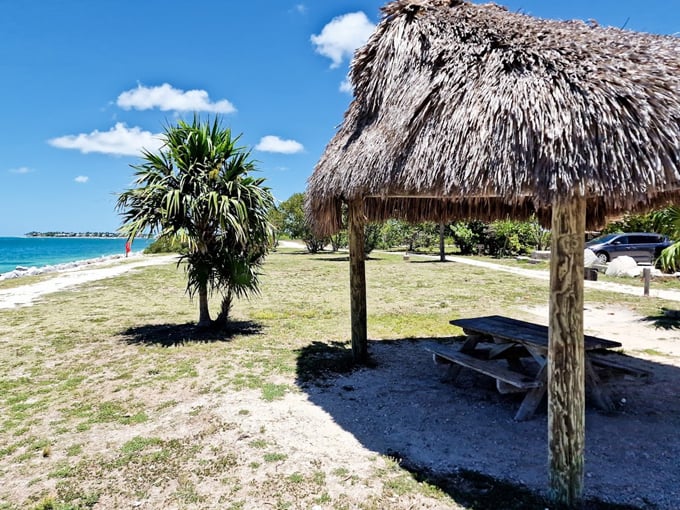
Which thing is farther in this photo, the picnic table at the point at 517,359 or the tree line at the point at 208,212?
the tree line at the point at 208,212

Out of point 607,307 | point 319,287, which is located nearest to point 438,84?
point 607,307

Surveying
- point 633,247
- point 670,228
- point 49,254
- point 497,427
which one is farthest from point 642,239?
point 49,254

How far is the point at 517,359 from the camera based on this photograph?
5.67 m

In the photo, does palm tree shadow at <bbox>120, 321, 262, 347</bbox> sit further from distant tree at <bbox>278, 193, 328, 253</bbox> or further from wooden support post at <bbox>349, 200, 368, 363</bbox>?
distant tree at <bbox>278, 193, 328, 253</bbox>

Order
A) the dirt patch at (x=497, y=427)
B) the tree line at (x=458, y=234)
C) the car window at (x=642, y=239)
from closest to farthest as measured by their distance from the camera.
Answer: the dirt patch at (x=497, y=427) < the car window at (x=642, y=239) < the tree line at (x=458, y=234)

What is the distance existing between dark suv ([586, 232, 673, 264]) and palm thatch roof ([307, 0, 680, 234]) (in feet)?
51.8

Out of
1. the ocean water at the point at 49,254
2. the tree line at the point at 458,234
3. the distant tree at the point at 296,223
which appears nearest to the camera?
the tree line at the point at 458,234

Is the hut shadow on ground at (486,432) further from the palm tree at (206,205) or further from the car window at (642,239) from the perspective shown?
the car window at (642,239)

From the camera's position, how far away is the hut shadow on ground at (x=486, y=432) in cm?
335

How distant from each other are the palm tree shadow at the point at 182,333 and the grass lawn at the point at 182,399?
45 mm

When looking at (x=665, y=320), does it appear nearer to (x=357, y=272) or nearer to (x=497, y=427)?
(x=497, y=427)

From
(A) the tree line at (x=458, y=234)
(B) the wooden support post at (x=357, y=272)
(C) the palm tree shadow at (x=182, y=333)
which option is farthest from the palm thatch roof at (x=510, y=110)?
(A) the tree line at (x=458, y=234)

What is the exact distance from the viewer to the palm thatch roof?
9.01 ft

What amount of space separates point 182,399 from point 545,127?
15.7 ft
